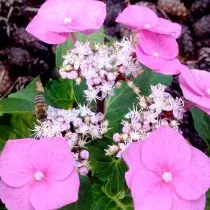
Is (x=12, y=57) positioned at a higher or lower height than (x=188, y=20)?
lower

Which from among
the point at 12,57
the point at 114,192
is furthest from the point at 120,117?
the point at 12,57

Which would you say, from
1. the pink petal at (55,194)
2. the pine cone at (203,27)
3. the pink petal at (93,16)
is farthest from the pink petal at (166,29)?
the pine cone at (203,27)

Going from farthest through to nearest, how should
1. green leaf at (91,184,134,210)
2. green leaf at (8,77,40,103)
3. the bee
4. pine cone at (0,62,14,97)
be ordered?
1. pine cone at (0,62,14,97)
2. green leaf at (8,77,40,103)
3. green leaf at (91,184,134,210)
4. the bee

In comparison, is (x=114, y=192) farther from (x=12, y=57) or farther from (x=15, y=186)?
(x=12, y=57)

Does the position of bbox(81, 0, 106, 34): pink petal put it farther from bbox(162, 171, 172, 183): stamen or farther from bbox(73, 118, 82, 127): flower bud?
bbox(162, 171, 172, 183): stamen

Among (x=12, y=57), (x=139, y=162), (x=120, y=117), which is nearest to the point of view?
(x=139, y=162)

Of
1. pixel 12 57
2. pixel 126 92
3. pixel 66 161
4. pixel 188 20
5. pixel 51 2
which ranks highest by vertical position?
pixel 51 2

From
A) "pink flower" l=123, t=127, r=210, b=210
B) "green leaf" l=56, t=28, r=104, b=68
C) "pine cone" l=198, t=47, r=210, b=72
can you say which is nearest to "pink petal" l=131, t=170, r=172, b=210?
"pink flower" l=123, t=127, r=210, b=210

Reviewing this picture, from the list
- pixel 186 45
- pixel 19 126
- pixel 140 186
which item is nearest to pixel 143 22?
pixel 140 186
